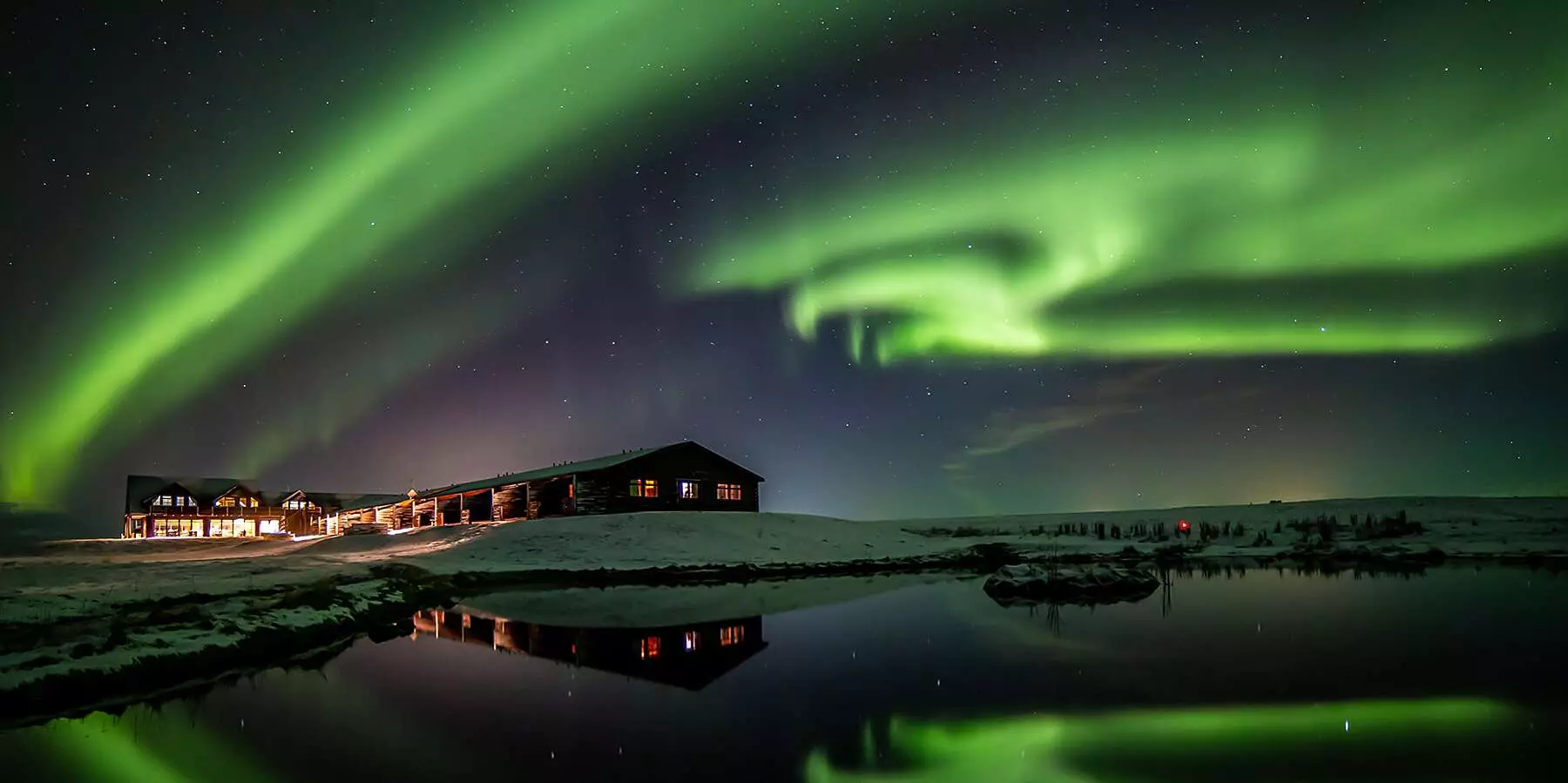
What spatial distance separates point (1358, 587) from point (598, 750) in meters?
31.8

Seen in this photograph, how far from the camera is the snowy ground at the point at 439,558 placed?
54.5 ft

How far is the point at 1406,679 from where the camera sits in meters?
13.5

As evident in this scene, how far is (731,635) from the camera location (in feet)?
66.7

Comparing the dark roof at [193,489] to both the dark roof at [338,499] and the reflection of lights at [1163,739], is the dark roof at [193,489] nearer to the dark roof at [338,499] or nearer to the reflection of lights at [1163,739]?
the dark roof at [338,499]

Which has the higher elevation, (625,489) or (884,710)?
(625,489)

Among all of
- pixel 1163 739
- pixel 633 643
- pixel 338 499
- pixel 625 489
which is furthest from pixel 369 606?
pixel 338 499

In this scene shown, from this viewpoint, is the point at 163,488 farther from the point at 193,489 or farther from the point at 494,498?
the point at 494,498

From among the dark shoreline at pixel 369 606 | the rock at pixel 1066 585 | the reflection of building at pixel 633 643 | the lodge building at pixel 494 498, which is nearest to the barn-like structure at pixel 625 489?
the lodge building at pixel 494 498

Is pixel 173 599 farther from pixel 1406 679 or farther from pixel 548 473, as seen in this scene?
pixel 548 473

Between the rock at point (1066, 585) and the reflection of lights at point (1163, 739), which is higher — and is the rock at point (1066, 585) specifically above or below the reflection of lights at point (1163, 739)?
below

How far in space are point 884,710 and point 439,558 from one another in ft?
119

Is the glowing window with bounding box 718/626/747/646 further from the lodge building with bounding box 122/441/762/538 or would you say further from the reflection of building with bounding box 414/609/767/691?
the lodge building with bounding box 122/441/762/538

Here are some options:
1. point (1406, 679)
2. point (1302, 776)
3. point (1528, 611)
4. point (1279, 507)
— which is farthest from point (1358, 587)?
point (1279, 507)

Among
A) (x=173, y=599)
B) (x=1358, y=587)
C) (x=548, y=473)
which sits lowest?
(x=1358, y=587)
